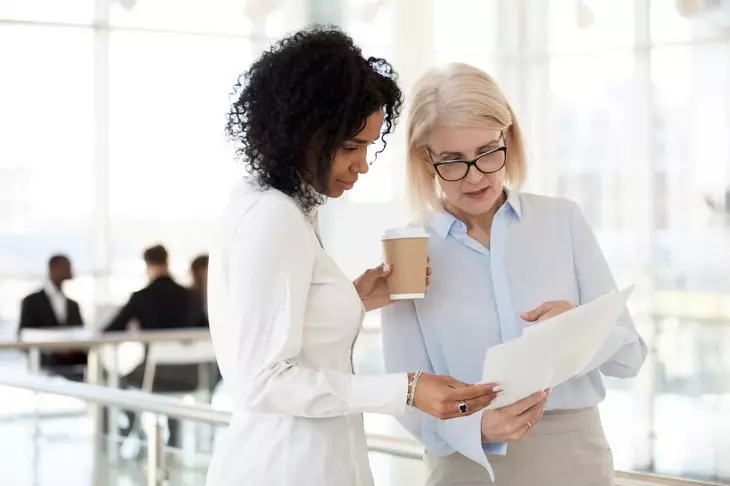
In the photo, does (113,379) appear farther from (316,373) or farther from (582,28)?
(582,28)

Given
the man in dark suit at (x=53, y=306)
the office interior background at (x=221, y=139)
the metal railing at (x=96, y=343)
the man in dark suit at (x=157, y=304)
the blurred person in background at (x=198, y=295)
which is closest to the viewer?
the metal railing at (x=96, y=343)

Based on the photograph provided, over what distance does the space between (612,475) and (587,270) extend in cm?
36

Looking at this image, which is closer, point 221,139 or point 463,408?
point 463,408

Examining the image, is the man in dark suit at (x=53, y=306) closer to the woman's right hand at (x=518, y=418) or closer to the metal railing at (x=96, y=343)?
the metal railing at (x=96, y=343)

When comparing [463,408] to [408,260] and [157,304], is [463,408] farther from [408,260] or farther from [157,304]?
[157,304]

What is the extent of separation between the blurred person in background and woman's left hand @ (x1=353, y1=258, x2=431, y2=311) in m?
4.69

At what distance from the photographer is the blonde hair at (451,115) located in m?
1.95

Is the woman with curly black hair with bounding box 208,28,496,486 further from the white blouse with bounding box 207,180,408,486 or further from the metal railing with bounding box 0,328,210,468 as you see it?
the metal railing with bounding box 0,328,210,468

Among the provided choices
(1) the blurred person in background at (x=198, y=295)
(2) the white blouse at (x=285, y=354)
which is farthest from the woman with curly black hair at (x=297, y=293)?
(1) the blurred person in background at (x=198, y=295)

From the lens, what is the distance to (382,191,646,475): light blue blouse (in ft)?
6.41

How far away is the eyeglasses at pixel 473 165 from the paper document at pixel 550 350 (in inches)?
16.1

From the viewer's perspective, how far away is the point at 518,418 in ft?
5.88

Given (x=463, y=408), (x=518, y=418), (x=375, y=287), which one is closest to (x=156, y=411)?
(x=375, y=287)

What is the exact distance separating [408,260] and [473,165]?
0.67 feet
